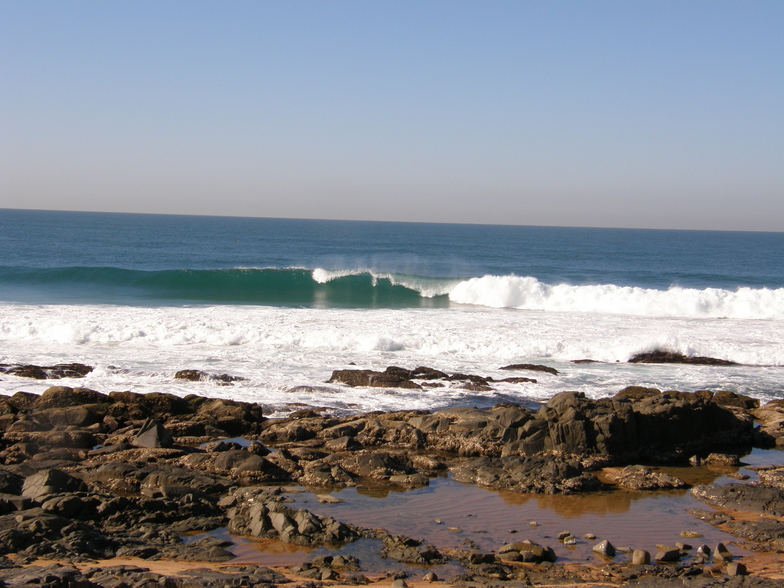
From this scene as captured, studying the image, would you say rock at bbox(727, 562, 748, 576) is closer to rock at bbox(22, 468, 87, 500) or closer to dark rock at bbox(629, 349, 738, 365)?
rock at bbox(22, 468, 87, 500)

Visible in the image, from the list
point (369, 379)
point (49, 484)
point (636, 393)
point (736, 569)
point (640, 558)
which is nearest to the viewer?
point (736, 569)

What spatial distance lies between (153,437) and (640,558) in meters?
6.99

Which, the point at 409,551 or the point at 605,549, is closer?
the point at 409,551

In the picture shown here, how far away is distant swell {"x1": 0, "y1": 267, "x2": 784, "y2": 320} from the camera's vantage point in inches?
1032

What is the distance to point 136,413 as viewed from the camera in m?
11.1

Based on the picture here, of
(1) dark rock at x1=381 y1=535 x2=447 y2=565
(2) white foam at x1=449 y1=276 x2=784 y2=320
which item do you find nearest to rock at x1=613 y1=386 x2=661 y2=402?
(1) dark rock at x1=381 y1=535 x2=447 y2=565

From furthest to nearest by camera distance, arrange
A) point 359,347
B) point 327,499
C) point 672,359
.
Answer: point 359,347 → point 672,359 → point 327,499

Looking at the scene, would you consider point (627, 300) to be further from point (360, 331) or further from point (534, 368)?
point (360, 331)

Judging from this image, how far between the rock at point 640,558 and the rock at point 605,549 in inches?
9.2

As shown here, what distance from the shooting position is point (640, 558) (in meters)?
6.41

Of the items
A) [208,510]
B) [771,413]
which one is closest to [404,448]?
[208,510]

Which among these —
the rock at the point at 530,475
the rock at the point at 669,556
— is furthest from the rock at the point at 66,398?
the rock at the point at 669,556

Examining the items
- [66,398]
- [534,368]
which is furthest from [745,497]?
[66,398]

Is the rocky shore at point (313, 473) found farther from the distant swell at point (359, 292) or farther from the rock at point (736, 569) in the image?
the distant swell at point (359, 292)
